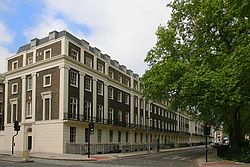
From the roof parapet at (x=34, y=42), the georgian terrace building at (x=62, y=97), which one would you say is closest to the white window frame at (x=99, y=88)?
the georgian terrace building at (x=62, y=97)

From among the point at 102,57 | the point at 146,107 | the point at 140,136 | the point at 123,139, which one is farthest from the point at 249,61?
the point at 146,107

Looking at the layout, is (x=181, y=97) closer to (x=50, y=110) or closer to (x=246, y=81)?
(x=246, y=81)

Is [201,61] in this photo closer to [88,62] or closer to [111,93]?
[88,62]

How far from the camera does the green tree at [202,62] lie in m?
25.8

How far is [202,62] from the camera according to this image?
3014cm

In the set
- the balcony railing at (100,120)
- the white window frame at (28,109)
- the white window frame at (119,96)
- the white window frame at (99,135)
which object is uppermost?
the white window frame at (119,96)

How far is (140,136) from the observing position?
6700 cm

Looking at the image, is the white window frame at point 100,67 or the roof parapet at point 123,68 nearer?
the white window frame at point 100,67

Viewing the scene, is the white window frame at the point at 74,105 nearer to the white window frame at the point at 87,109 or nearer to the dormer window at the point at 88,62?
the white window frame at the point at 87,109

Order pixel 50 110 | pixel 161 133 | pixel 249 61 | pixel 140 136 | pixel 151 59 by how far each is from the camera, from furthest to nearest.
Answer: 1. pixel 161 133
2. pixel 140 136
3. pixel 50 110
4. pixel 151 59
5. pixel 249 61

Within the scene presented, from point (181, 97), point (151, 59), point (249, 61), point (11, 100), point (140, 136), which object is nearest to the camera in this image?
point (249, 61)

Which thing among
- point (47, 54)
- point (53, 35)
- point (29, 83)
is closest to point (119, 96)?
point (29, 83)

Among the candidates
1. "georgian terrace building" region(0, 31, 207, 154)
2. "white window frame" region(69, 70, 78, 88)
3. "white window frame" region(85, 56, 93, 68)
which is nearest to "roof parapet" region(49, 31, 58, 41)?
"georgian terrace building" region(0, 31, 207, 154)

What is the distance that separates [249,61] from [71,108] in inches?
1053
